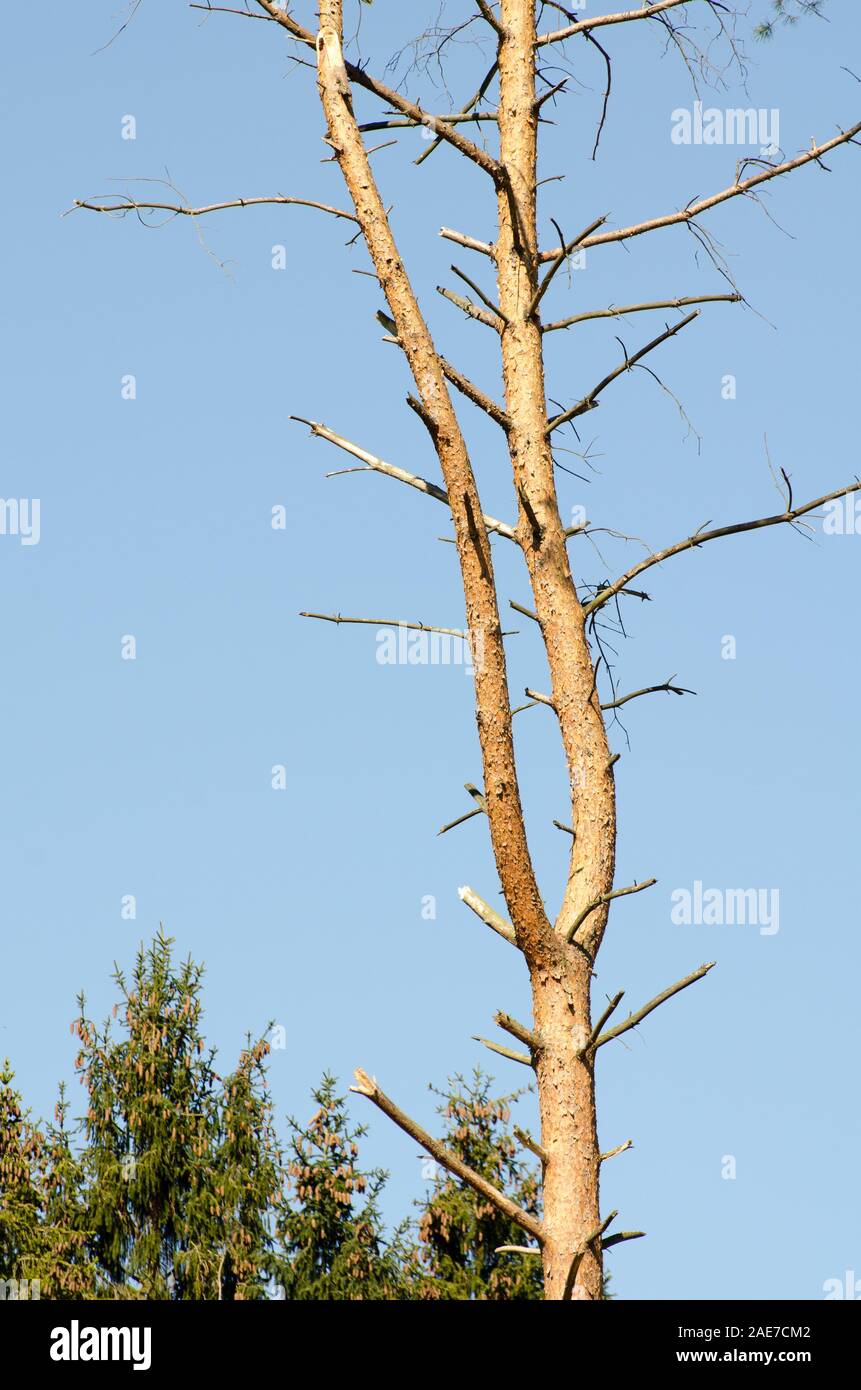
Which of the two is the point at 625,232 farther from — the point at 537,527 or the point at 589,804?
the point at 589,804

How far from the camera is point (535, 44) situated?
26.7 feet

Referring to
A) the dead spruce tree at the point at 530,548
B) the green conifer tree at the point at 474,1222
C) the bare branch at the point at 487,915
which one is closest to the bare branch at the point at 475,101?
the dead spruce tree at the point at 530,548

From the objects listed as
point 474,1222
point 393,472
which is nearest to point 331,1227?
point 474,1222

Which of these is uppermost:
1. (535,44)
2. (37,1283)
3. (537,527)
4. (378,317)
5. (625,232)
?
(535,44)

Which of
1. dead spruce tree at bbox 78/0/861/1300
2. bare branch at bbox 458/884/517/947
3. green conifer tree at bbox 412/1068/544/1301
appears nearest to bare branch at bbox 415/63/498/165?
dead spruce tree at bbox 78/0/861/1300

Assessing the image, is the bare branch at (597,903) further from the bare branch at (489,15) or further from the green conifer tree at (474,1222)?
the green conifer tree at (474,1222)

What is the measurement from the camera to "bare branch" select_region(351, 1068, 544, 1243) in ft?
20.1

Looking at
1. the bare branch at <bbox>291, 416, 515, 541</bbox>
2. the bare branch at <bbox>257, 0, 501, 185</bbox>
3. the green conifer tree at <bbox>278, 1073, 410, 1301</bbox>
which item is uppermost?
the bare branch at <bbox>257, 0, 501, 185</bbox>

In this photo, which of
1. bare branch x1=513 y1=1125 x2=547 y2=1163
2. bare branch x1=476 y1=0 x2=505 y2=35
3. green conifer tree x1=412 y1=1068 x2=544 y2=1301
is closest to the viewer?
bare branch x1=513 y1=1125 x2=547 y2=1163

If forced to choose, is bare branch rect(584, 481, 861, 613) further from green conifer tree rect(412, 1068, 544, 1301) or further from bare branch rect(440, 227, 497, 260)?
green conifer tree rect(412, 1068, 544, 1301)

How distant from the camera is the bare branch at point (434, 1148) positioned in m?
6.11
